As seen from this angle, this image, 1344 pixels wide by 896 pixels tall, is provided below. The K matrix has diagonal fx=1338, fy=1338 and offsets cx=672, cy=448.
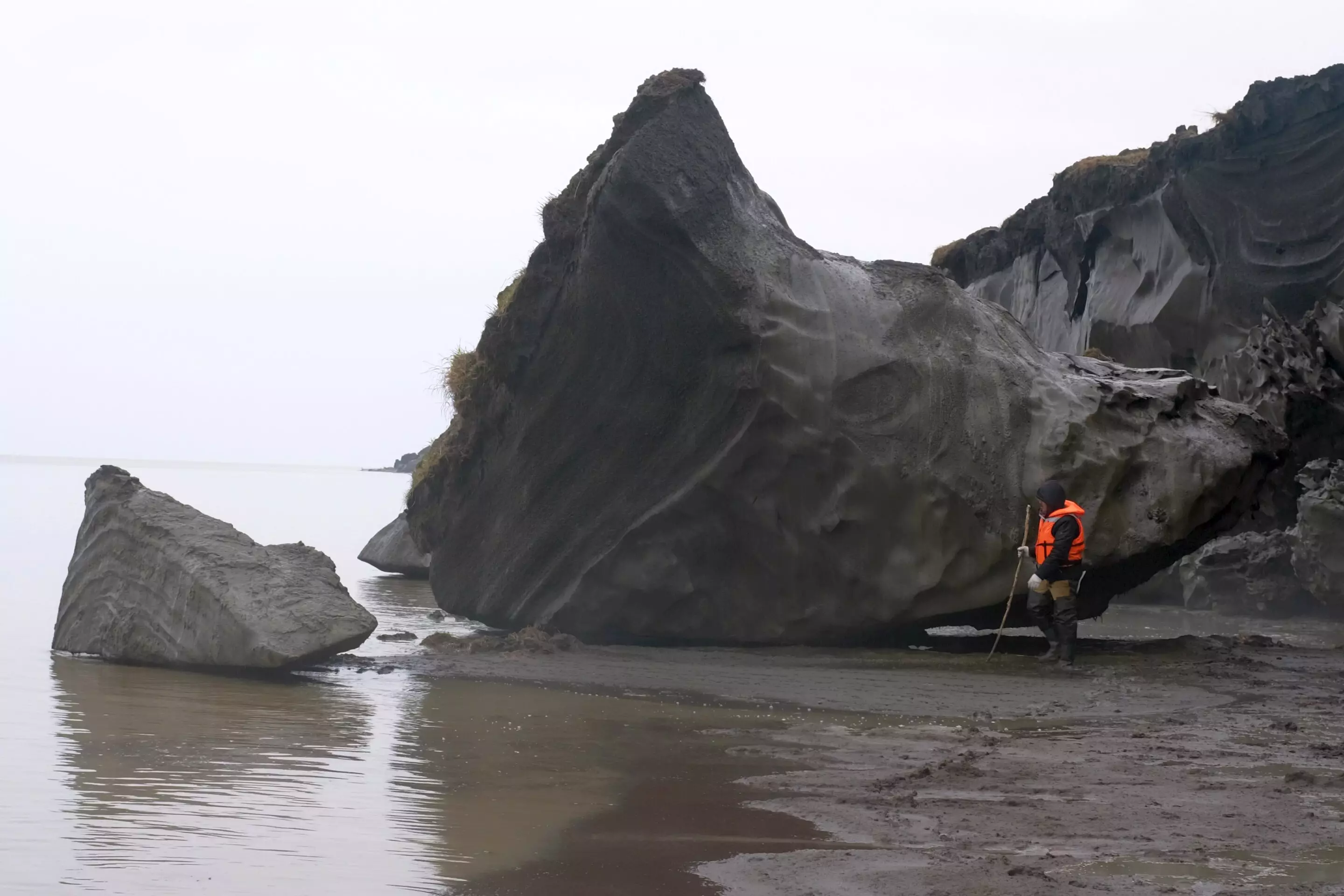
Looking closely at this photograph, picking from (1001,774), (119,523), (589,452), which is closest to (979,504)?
(589,452)

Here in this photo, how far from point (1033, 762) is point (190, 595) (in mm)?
6451

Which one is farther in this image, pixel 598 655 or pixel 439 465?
pixel 439 465

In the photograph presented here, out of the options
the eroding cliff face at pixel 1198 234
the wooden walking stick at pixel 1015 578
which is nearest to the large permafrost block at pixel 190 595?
the wooden walking stick at pixel 1015 578

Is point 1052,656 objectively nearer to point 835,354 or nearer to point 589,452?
point 835,354

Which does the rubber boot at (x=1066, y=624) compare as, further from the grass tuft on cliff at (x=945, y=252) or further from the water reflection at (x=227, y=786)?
the grass tuft on cliff at (x=945, y=252)

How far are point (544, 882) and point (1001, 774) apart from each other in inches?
99.8

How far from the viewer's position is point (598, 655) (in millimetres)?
10992

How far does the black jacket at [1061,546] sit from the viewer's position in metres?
10.1

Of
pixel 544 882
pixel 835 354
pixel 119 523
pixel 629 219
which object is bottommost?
pixel 544 882

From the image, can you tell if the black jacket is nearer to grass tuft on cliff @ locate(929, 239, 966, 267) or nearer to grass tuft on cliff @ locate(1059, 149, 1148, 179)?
grass tuft on cliff @ locate(1059, 149, 1148, 179)

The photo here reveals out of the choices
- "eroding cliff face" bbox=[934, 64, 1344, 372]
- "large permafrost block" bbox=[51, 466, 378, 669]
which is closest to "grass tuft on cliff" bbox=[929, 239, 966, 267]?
"eroding cliff face" bbox=[934, 64, 1344, 372]

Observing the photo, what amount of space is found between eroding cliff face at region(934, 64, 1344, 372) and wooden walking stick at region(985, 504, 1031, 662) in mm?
5060

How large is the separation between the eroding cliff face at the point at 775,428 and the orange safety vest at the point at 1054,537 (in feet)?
1.30

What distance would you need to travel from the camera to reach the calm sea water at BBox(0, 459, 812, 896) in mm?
4645
